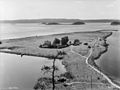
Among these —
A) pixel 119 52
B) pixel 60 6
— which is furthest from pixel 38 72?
pixel 119 52

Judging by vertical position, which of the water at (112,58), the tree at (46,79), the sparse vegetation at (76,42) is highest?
the sparse vegetation at (76,42)

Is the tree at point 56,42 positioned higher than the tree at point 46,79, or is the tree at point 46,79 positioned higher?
the tree at point 56,42

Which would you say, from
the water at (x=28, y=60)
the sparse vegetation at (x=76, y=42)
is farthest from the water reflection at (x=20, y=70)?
the sparse vegetation at (x=76, y=42)

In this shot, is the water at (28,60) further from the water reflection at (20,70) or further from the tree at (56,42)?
the tree at (56,42)

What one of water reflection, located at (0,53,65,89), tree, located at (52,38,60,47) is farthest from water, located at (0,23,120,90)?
tree, located at (52,38,60,47)

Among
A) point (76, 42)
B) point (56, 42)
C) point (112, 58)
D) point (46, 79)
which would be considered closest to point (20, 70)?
point (46, 79)

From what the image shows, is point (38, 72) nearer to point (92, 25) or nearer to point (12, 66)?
point (12, 66)

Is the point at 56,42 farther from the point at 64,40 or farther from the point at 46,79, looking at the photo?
the point at 46,79
